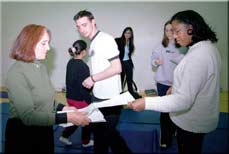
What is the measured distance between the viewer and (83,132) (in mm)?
1471

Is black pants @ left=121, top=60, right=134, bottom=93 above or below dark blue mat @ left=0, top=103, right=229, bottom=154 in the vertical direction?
above

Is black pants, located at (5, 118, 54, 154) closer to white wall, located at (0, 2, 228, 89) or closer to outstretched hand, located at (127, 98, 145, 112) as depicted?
white wall, located at (0, 2, 228, 89)

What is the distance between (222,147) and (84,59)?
102 cm

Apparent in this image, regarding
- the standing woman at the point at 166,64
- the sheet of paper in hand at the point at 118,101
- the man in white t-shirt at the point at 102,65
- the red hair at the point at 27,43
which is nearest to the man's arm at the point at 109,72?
the man in white t-shirt at the point at 102,65

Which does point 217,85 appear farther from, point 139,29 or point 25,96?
point 25,96

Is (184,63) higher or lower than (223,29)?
lower

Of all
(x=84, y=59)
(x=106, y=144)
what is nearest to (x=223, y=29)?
(x=84, y=59)

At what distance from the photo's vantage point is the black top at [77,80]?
4.28ft

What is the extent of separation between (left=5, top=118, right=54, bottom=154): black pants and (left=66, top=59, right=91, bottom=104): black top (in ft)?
0.83

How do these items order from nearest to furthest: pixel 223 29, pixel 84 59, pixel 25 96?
pixel 25 96 → pixel 84 59 → pixel 223 29

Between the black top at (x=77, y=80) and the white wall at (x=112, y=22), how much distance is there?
0.11ft

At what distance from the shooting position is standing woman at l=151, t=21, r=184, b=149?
4.21 feet

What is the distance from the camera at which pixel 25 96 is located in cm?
99

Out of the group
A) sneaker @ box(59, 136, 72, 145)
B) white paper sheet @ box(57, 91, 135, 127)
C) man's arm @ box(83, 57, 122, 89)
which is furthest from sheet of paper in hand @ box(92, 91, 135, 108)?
sneaker @ box(59, 136, 72, 145)
